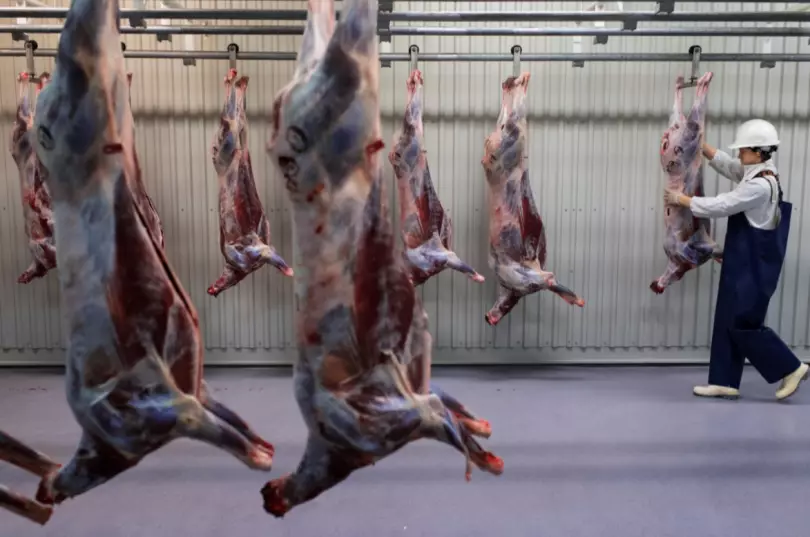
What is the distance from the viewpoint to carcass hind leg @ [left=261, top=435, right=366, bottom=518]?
1506 mm

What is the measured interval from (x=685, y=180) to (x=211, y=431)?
340cm

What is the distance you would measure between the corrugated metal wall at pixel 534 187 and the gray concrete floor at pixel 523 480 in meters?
0.84

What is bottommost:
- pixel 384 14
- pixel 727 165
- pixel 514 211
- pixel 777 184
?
pixel 514 211

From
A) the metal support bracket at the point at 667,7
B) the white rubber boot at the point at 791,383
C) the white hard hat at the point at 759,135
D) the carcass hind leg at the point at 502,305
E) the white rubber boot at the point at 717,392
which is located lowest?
the white rubber boot at the point at 717,392

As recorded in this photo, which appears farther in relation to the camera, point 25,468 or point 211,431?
point 25,468

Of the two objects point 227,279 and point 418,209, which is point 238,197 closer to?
point 227,279

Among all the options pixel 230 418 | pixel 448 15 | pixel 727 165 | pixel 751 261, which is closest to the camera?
pixel 230 418

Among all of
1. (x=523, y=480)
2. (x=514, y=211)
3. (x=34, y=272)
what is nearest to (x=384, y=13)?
(x=514, y=211)

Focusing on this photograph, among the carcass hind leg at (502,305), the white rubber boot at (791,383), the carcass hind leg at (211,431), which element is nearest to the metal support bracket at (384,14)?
the carcass hind leg at (211,431)

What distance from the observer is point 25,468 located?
5.32 ft

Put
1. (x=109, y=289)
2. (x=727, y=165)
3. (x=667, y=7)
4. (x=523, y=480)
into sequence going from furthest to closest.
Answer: (x=727, y=165), (x=523, y=480), (x=667, y=7), (x=109, y=289)

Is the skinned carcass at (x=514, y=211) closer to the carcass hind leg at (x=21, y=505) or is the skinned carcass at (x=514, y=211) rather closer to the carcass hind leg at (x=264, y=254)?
the carcass hind leg at (x=264, y=254)

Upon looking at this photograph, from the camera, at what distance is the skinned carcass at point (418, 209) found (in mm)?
3744

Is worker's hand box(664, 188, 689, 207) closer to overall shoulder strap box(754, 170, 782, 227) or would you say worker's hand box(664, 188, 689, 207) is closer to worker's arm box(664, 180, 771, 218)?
worker's arm box(664, 180, 771, 218)
